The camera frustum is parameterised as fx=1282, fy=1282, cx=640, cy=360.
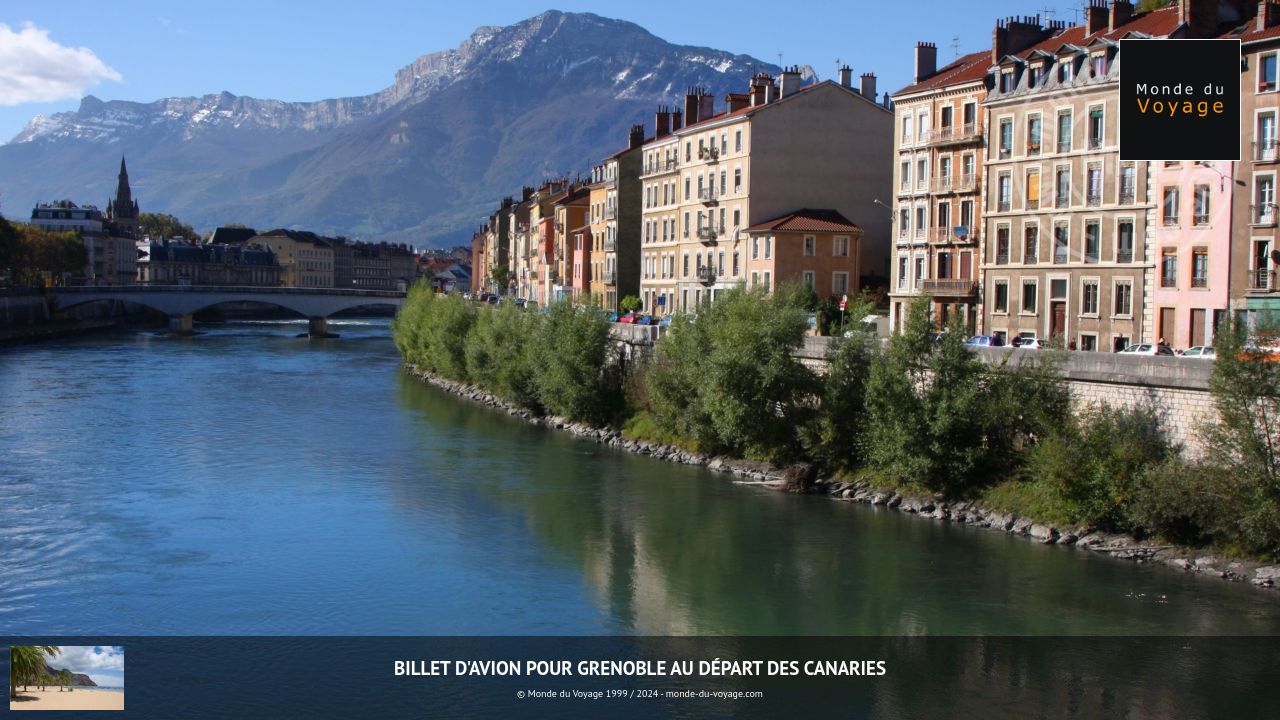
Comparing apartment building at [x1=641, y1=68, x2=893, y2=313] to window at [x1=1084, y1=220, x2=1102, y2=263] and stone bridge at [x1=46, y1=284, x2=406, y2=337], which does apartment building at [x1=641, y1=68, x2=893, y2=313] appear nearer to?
window at [x1=1084, y1=220, x2=1102, y2=263]

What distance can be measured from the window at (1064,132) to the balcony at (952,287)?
6304mm

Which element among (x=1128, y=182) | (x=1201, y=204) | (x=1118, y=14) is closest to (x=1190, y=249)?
(x=1201, y=204)

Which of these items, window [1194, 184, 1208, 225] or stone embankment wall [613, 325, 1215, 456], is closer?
stone embankment wall [613, 325, 1215, 456]

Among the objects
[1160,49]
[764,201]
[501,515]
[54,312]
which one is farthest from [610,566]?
[54,312]

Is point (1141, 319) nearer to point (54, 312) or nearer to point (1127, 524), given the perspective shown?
point (1127, 524)

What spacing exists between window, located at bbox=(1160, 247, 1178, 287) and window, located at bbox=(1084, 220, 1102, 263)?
2634 mm

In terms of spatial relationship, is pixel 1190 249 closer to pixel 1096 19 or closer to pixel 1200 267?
pixel 1200 267

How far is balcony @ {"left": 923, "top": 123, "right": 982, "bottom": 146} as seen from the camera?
45938 millimetres

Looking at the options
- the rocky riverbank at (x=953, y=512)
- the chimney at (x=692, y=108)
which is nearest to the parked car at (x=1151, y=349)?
the rocky riverbank at (x=953, y=512)

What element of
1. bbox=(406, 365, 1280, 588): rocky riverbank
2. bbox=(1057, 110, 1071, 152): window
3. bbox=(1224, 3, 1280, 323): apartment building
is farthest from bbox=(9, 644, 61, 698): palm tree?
bbox=(1057, 110, 1071, 152): window

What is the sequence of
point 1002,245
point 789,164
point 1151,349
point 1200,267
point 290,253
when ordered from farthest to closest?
point 290,253, point 789,164, point 1002,245, point 1200,267, point 1151,349

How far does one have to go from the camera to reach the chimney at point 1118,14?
41656mm

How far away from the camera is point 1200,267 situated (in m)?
37.5

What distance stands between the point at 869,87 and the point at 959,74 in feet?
42.3
